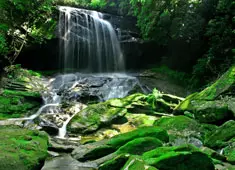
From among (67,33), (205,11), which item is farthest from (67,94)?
(205,11)

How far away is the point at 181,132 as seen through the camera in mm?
7930

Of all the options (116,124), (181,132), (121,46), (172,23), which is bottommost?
(116,124)

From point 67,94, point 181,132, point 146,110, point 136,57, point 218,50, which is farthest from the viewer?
point 136,57

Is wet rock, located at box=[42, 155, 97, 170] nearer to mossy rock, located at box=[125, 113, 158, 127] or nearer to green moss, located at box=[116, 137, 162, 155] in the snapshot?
green moss, located at box=[116, 137, 162, 155]

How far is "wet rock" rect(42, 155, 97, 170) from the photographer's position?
599 cm

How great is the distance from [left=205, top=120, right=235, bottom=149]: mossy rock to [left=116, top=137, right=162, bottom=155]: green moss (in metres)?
1.40

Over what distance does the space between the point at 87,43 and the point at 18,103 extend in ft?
27.7

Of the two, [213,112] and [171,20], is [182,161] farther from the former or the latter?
[171,20]

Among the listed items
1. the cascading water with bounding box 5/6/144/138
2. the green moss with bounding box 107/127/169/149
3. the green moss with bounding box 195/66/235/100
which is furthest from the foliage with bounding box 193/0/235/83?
the green moss with bounding box 107/127/169/149

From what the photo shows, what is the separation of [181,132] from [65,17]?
14270 mm

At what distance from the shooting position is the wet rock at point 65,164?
5.99 meters

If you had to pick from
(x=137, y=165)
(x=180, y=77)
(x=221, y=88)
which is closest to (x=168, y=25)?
(x=180, y=77)

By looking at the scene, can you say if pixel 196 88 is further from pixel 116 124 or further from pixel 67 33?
pixel 67 33

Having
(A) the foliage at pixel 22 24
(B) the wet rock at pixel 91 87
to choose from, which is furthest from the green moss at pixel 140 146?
(A) the foliage at pixel 22 24
